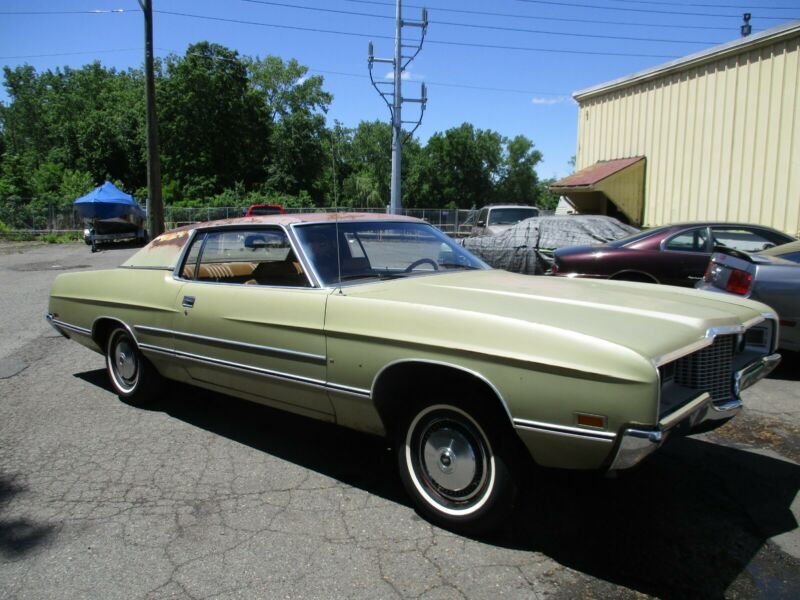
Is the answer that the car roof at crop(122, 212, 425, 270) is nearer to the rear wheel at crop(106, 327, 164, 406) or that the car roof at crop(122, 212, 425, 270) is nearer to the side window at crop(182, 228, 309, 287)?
the side window at crop(182, 228, 309, 287)

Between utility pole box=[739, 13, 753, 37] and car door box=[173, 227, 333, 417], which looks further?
utility pole box=[739, 13, 753, 37]

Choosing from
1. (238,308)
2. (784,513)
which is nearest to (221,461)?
(238,308)

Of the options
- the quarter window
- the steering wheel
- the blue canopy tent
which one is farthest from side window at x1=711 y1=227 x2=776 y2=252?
the blue canopy tent

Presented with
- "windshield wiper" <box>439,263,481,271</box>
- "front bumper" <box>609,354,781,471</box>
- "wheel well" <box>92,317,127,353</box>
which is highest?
"windshield wiper" <box>439,263,481,271</box>

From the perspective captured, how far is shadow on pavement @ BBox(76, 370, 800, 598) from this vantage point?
8.66 feet

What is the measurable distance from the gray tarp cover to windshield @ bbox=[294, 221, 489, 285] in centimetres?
566

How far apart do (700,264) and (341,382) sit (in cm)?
620

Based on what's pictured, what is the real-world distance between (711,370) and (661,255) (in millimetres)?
5431

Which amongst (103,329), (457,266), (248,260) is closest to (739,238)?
(457,266)

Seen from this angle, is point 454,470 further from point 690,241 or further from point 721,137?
point 721,137

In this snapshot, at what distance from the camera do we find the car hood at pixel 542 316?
2504 millimetres

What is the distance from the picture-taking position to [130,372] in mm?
4949

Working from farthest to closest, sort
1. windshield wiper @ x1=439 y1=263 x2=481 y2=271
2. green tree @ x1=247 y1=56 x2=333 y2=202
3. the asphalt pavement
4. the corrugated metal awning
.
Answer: green tree @ x1=247 y1=56 x2=333 y2=202 → the corrugated metal awning → windshield wiper @ x1=439 y1=263 x2=481 y2=271 → the asphalt pavement

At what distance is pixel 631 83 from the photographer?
15.5 m
